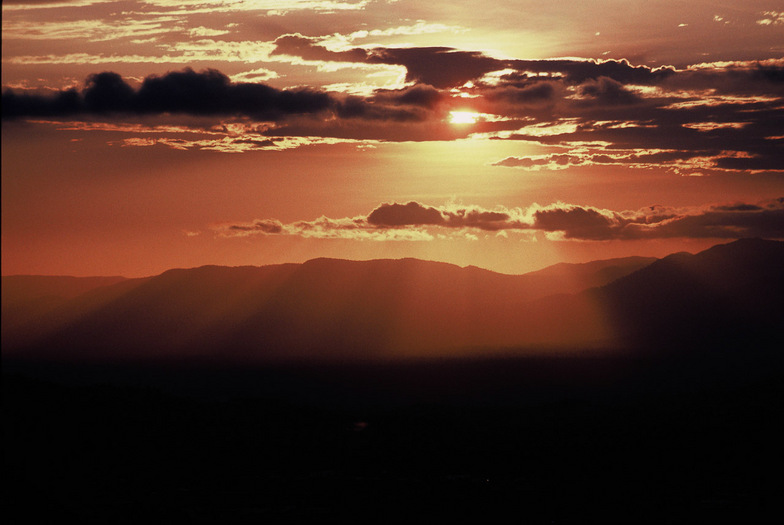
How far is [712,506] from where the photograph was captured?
19362cm

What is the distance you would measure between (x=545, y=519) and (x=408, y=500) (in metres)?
38.5

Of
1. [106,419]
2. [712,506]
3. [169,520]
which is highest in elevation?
[169,520]

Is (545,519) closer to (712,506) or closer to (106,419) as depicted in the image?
(712,506)

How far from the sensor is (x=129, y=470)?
192 metres

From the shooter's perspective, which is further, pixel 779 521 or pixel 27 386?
pixel 779 521

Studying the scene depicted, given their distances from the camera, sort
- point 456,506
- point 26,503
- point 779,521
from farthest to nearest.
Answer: point 456,506 → point 779,521 → point 26,503

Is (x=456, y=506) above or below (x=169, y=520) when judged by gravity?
below

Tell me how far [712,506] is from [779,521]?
25.8 m

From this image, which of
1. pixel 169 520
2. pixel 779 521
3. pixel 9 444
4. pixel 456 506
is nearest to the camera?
pixel 9 444

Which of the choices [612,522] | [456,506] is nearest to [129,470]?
[456,506]

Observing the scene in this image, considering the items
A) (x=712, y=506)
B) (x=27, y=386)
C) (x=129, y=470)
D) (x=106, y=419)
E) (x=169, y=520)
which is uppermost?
(x=27, y=386)

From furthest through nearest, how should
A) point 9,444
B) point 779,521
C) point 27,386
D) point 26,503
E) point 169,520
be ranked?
1. point 779,521
2. point 27,386
3. point 169,520
4. point 9,444
5. point 26,503

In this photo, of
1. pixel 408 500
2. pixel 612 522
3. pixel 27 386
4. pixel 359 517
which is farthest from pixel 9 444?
pixel 612 522

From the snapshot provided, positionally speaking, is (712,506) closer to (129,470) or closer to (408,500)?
(408,500)
